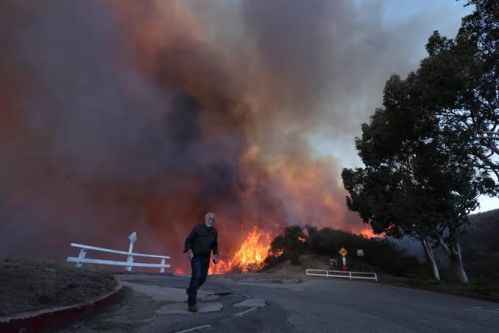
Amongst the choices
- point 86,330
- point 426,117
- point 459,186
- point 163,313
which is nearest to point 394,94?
point 426,117

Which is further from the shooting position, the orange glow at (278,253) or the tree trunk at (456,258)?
the orange glow at (278,253)

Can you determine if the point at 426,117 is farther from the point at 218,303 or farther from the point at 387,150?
the point at 218,303

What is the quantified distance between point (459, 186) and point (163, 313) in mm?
20336

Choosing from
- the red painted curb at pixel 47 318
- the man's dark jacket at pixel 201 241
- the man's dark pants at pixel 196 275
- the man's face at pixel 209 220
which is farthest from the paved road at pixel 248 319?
the man's face at pixel 209 220

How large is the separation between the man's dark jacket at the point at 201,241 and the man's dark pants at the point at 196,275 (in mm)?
119

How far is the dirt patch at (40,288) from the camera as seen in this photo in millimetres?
4745

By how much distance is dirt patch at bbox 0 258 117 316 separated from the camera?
4745 millimetres

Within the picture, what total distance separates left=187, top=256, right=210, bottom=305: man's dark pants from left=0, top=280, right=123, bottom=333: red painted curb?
154 cm

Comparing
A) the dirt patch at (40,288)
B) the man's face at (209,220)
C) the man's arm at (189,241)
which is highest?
the man's face at (209,220)

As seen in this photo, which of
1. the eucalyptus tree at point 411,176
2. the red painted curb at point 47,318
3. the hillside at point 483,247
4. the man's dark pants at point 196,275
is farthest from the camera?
the hillside at point 483,247

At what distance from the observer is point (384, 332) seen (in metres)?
5.52

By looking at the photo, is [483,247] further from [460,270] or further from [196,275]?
[196,275]

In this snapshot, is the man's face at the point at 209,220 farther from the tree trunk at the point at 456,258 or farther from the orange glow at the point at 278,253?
the orange glow at the point at 278,253

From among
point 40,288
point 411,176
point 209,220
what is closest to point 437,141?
point 411,176
